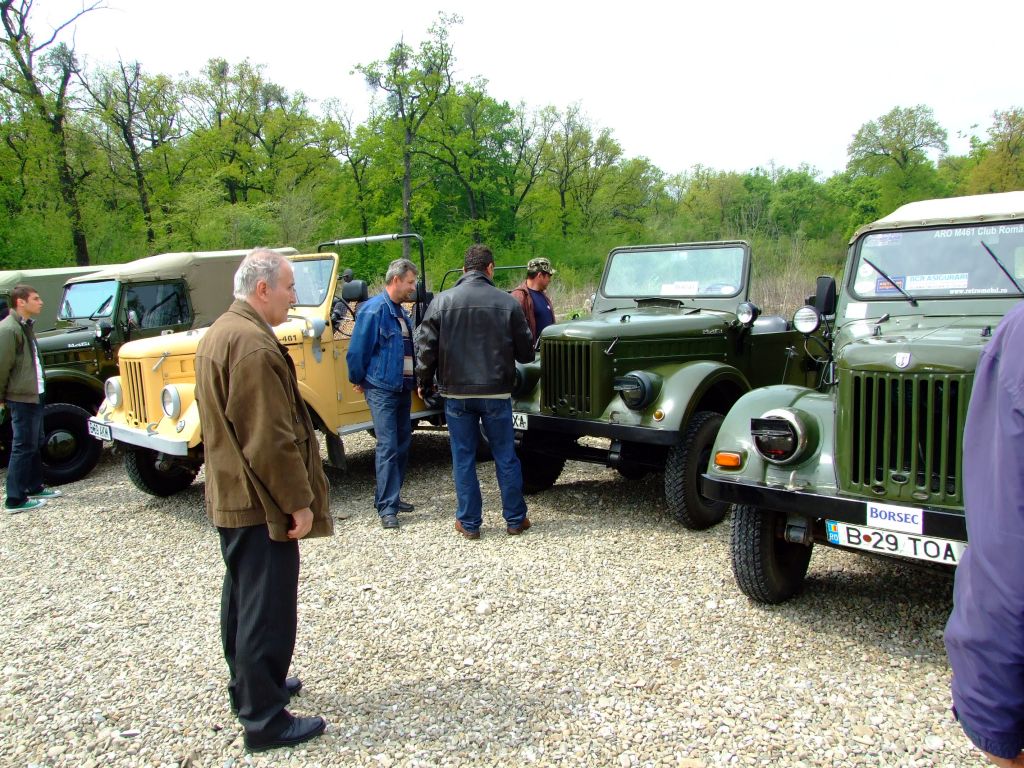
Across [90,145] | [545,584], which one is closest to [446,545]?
[545,584]

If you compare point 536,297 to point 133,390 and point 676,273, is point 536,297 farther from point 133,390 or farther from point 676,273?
point 133,390

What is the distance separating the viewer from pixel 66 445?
23.5 feet

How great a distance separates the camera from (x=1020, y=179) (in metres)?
33.3

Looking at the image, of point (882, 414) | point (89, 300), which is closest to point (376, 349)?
point (882, 414)

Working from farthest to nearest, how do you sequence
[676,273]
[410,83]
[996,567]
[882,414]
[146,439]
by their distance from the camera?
[410,83], [676,273], [146,439], [882,414], [996,567]

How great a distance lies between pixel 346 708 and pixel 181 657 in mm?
1009

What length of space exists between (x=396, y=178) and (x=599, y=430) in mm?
31100

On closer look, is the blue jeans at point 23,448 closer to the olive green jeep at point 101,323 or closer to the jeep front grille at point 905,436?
the olive green jeep at point 101,323

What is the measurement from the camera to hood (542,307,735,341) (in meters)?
5.12

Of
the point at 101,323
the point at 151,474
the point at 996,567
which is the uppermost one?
the point at 101,323

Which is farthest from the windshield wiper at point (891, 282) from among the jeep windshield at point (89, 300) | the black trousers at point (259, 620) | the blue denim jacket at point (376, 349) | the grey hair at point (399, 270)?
the jeep windshield at point (89, 300)

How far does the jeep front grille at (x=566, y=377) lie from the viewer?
16.8 feet

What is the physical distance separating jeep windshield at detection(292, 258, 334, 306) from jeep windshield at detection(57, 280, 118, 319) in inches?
103

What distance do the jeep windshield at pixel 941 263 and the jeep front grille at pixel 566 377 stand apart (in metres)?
1.72
